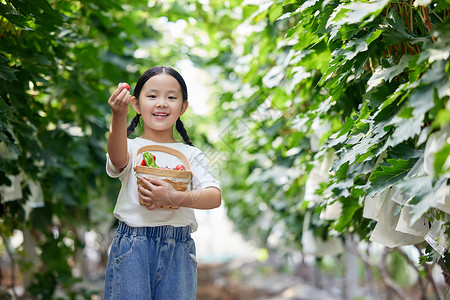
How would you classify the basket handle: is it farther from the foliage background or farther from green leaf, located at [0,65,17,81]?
green leaf, located at [0,65,17,81]

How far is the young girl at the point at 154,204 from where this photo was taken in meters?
1.67

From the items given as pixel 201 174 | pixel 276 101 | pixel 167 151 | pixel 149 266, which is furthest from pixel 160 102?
pixel 276 101

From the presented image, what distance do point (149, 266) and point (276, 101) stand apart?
2011 millimetres

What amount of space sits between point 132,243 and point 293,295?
6634mm

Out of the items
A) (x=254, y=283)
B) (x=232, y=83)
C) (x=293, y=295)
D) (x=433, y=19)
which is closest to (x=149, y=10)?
(x=232, y=83)

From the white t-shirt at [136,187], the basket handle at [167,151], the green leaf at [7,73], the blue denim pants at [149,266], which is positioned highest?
the green leaf at [7,73]

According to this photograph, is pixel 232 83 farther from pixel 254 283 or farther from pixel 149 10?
pixel 254 283

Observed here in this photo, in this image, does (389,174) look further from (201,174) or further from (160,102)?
(160,102)

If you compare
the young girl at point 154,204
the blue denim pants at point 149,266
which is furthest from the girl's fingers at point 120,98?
the blue denim pants at point 149,266

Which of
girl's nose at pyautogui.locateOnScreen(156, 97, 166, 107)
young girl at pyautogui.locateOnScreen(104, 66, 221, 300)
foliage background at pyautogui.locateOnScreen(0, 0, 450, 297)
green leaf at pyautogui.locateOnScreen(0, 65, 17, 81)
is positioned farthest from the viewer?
green leaf at pyautogui.locateOnScreen(0, 65, 17, 81)

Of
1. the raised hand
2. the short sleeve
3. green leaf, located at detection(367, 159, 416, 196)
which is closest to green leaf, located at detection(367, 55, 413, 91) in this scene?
green leaf, located at detection(367, 159, 416, 196)

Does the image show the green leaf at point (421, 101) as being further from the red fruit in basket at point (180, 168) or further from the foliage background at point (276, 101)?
the red fruit in basket at point (180, 168)

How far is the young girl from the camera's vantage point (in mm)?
1675

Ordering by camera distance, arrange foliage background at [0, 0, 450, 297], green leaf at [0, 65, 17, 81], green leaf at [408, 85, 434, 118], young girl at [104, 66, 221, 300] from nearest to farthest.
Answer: green leaf at [408, 85, 434, 118] → foliage background at [0, 0, 450, 297] → young girl at [104, 66, 221, 300] → green leaf at [0, 65, 17, 81]
